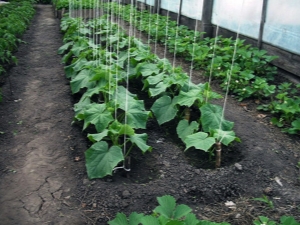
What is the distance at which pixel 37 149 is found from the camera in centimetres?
374

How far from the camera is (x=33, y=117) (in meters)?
4.51

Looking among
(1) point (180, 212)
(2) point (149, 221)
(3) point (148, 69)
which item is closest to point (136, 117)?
(3) point (148, 69)

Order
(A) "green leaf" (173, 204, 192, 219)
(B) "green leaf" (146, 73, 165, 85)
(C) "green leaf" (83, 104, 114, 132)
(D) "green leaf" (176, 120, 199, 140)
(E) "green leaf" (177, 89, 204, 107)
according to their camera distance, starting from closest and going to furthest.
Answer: (A) "green leaf" (173, 204, 192, 219) < (C) "green leaf" (83, 104, 114, 132) < (D) "green leaf" (176, 120, 199, 140) < (E) "green leaf" (177, 89, 204, 107) < (B) "green leaf" (146, 73, 165, 85)

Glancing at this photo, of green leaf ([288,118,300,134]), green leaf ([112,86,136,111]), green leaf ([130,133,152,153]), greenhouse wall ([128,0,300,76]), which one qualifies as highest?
greenhouse wall ([128,0,300,76])

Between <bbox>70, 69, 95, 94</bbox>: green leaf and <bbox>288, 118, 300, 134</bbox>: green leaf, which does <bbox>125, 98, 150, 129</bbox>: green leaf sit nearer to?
<bbox>70, 69, 95, 94</bbox>: green leaf

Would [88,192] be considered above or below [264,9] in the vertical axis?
below

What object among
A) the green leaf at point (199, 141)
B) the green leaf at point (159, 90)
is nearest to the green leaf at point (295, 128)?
the green leaf at point (199, 141)

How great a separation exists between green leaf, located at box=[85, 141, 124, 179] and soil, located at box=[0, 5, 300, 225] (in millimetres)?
86

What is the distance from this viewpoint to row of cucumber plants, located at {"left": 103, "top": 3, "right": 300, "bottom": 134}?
4328 mm

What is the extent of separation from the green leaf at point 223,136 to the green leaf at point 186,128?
0.89ft

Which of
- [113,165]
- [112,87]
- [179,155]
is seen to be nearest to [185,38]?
[112,87]

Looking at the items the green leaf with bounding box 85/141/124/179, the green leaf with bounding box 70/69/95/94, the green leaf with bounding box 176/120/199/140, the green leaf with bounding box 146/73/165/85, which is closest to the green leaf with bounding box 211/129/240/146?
the green leaf with bounding box 176/120/199/140

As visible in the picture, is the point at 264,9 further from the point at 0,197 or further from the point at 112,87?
the point at 0,197

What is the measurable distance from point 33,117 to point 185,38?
3.88 m
